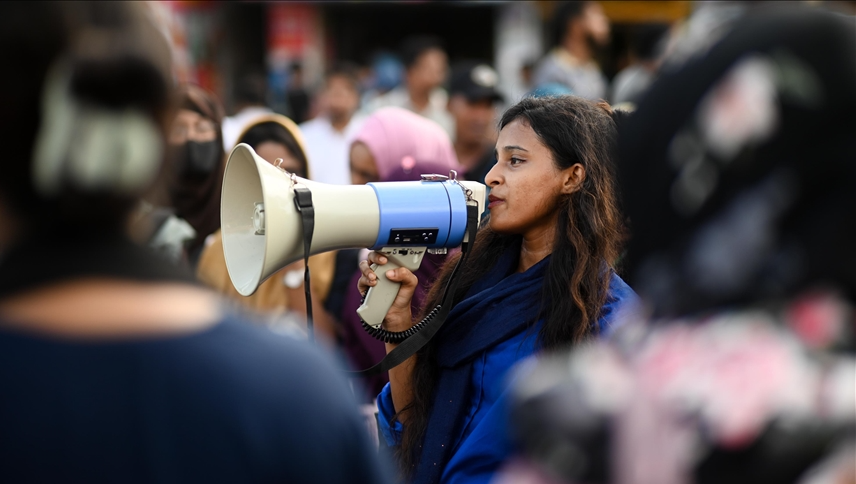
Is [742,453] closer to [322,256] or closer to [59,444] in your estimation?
[59,444]

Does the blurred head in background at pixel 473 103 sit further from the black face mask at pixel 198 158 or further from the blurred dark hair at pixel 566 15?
the black face mask at pixel 198 158

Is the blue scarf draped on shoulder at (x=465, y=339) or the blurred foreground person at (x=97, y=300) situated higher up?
the blurred foreground person at (x=97, y=300)

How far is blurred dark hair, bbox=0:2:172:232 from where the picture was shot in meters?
0.87

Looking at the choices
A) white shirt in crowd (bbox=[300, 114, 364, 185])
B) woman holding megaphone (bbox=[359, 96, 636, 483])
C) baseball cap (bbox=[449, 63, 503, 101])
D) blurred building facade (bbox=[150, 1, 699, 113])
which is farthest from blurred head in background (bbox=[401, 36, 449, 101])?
blurred building facade (bbox=[150, 1, 699, 113])

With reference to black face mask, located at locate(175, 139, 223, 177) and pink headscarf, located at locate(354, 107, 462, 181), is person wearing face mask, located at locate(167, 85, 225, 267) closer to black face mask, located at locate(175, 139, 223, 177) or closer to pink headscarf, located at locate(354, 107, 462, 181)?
black face mask, located at locate(175, 139, 223, 177)

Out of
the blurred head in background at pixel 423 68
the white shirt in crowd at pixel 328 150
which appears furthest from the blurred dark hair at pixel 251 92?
the blurred head in background at pixel 423 68

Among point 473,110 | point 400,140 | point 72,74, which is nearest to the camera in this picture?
point 72,74

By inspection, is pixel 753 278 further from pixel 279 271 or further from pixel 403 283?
pixel 279 271

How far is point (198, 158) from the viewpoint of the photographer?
12.8 feet

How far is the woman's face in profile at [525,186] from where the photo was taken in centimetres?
239

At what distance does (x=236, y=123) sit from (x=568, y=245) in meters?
4.77

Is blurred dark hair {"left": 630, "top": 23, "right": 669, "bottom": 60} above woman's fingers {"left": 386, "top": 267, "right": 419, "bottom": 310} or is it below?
below

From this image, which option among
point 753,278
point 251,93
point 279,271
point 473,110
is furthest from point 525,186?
point 251,93

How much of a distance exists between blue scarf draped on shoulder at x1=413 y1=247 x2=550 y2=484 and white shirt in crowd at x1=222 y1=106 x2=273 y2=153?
2834 mm
